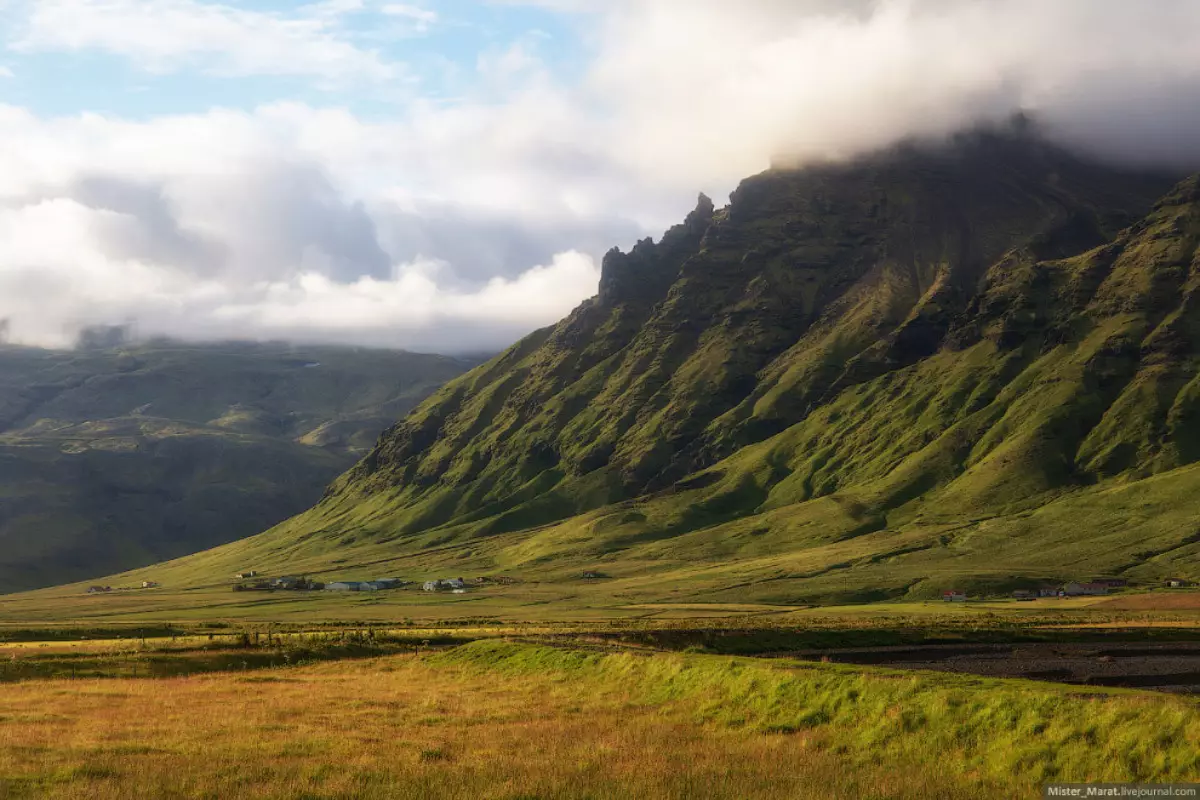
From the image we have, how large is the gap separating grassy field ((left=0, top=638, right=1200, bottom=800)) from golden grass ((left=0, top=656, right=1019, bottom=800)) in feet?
0.37

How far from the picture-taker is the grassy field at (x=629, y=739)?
27.8 metres

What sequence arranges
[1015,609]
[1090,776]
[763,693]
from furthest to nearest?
[1015,609] → [763,693] → [1090,776]

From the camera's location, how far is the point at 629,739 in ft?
117

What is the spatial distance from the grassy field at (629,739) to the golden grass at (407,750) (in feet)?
0.37

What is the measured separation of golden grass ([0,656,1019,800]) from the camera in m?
27.4

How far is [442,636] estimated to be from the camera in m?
92.8

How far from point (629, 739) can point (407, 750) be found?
789 cm

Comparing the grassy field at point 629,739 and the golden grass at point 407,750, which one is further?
the grassy field at point 629,739

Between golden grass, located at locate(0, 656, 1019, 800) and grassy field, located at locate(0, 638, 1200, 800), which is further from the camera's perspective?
grassy field, located at locate(0, 638, 1200, 800)

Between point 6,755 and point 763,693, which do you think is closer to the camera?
point 6,755

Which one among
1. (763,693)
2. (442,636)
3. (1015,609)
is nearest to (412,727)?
(763,693)

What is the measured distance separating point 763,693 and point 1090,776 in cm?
1584

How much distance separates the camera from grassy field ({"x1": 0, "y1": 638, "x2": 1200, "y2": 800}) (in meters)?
27.8

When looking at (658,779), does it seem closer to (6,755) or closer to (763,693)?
(763,693)
